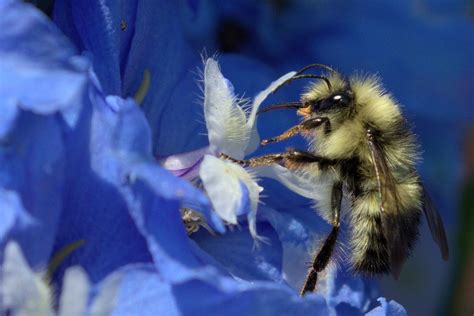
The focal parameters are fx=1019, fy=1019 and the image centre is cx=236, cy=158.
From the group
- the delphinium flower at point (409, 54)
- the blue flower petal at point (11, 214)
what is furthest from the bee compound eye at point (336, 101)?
the delphinium flower at point (409, 54)

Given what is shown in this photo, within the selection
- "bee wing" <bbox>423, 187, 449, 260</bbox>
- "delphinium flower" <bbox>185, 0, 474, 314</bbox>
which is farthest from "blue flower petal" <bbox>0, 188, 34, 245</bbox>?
"delphinium flower" <bbox>185, 0, 474, 314</bbox>

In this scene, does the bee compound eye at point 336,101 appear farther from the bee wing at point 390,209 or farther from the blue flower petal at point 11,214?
the blue flower petal at point 11,214

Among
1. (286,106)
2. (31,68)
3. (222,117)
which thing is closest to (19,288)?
(31,68)

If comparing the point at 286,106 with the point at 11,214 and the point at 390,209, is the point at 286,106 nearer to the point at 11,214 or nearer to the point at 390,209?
the point at 390,209

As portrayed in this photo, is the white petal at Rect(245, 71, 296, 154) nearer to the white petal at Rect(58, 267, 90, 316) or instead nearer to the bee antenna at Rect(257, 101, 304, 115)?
the bee antenna at Rect(257, 101, 304, 115)

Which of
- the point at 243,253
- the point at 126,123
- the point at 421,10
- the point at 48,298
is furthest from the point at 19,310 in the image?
the point at 421,10

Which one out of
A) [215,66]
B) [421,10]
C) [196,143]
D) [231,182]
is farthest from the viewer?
[421,10]

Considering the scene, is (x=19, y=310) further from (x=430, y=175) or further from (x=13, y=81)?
(x=430, y=175)

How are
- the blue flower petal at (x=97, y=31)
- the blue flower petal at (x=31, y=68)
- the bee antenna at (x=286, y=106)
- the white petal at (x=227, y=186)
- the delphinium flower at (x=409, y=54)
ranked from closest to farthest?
the blue flower petal at (x=31, y=68) → the white petal at (x=227, y=186) → the blue flower petal at (x=97, y=31) → the bee antenna at (x=286, y=106) → the delphinium flower at (x=409, y=54)
